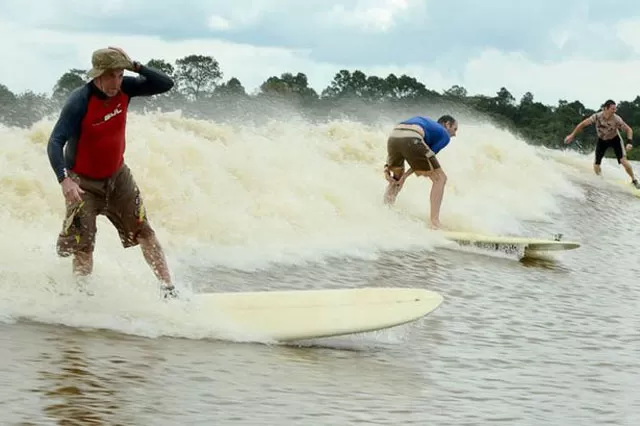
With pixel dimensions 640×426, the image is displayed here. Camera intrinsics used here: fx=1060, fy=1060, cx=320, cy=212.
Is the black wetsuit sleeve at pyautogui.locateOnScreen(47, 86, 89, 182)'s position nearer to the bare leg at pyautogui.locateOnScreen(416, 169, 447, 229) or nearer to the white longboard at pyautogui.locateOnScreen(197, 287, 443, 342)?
the white longboard at pyautogui.locateOnScreen(197, 287, 443, 342)

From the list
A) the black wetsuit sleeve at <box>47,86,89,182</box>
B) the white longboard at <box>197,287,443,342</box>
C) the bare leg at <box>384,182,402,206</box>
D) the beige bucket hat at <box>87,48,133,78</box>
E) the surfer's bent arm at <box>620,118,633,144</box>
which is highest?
the surfer's bent arm at <box>620,118,633,144</box>

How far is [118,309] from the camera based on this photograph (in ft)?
23.0

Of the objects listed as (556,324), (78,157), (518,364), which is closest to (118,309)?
(78,157)

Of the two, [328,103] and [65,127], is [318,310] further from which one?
[328,103]

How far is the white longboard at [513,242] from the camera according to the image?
12.9 meters

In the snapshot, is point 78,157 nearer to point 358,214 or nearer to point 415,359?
point 415,359

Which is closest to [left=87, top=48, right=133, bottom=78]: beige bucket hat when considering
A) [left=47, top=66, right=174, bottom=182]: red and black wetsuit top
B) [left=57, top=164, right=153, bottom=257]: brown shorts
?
[left=47, top=66, right=174, bottom=182]: red and black wetsuit top

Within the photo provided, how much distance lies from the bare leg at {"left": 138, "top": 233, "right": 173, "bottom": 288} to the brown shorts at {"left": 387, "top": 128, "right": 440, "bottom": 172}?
22.8ft

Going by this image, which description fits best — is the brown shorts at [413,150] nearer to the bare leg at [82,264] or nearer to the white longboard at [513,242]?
the white longboard at [513,242]

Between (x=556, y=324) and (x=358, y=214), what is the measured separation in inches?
218

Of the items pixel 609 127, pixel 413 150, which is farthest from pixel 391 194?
pixel 609 127

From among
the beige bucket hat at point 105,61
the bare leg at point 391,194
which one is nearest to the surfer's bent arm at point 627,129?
the bare leg at point 391,194

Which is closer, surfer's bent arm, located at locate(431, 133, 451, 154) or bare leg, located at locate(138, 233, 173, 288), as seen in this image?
A: bare leg, located at locate(138, 233, 173, 288)

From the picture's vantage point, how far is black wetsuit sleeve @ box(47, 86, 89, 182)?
647 cm
